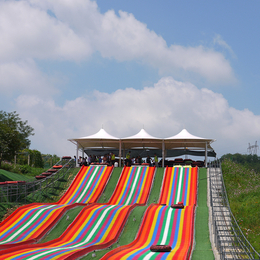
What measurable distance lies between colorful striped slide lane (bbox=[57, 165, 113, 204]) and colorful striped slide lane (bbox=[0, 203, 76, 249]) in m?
2.96

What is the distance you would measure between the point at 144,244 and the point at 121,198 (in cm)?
731

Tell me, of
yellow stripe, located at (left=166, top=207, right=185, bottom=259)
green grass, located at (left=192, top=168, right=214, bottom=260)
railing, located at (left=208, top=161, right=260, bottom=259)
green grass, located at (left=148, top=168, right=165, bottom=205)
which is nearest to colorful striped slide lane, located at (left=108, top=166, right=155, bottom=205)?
green grass, located at (left=148, top=168, right=165, bottom=205)

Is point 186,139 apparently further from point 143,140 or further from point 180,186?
point 180,186

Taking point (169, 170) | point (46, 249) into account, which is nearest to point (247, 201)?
point (169, 170)

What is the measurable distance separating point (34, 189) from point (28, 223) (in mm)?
5679

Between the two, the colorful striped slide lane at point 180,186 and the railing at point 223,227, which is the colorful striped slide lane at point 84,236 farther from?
the railing at point 223,227

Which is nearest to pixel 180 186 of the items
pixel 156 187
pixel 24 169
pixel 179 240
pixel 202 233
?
pixel 156 187

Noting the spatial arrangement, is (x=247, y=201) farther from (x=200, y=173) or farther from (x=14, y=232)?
(x=14, y=232)

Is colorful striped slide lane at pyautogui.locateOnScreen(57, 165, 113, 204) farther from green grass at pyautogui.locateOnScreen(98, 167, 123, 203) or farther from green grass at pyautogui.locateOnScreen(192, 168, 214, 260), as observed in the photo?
green grass at pyautogui.locateOnScreen(192, 168, 214, 260)

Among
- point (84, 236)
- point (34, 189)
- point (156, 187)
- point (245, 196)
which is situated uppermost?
point (156, 187)

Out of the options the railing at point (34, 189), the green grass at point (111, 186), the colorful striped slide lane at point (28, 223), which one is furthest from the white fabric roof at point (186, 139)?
the colorful striped slide lane at point (28, 223)

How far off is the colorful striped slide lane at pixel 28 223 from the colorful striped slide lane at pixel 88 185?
2.96 meters

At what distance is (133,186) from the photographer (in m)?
22.7

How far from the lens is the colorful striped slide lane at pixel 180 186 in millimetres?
20531
